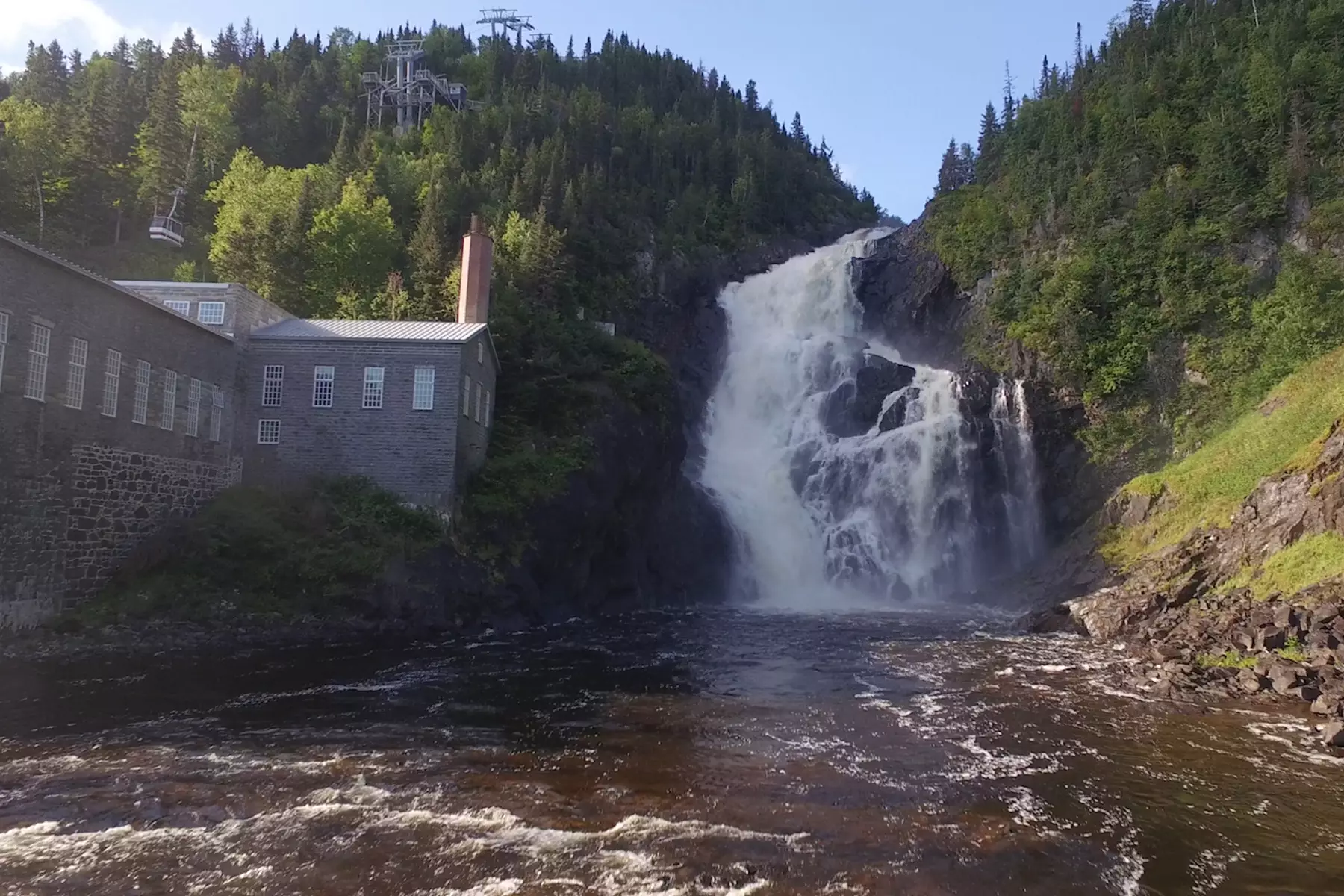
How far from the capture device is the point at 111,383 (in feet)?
81.5

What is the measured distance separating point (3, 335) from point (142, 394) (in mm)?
4971

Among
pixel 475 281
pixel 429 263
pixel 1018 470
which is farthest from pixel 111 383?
pixel 1018 470

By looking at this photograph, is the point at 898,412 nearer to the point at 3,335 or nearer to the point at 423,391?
the point at 423,391

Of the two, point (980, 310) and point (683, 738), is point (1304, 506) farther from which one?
point (980, 310)

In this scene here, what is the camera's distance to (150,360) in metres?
26.5

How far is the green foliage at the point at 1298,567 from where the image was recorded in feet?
72.2

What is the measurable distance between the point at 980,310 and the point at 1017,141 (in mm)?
16935

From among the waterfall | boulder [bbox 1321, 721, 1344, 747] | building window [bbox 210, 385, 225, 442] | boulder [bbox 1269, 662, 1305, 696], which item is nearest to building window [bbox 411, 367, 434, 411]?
building window [bbox 210, 385, 225, 442]

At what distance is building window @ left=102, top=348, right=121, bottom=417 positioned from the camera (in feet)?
80.7

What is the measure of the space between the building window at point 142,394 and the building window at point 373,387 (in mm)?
6775

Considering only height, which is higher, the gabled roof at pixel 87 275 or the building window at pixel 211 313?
the building window at pixel 211 313

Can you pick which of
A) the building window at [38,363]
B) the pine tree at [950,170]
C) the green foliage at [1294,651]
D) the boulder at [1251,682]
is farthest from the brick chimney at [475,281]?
the pine tree at [950,170]

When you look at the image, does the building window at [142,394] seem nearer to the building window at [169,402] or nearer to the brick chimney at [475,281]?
the building window at [169,402]

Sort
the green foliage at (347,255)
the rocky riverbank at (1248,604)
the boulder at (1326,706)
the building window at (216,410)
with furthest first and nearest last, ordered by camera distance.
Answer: the green foliage at (347,255) → the building window at (216,410) → the rocky riverbank at (1248,604) → the boulder at (1326,706)
